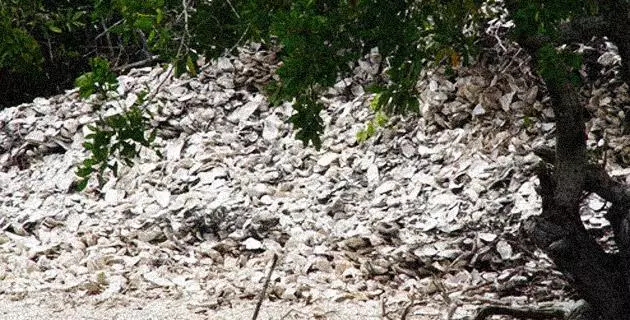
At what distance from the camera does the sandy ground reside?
10.8 feet

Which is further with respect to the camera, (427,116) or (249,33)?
(427,116)

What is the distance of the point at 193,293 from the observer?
366 centimetres

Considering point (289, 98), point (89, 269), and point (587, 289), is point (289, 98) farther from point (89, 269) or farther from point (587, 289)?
point (89, 269)

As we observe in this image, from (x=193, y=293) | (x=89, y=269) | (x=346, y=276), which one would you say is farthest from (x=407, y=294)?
(x=89, y=269)

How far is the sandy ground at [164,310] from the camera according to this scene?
3.30 metres

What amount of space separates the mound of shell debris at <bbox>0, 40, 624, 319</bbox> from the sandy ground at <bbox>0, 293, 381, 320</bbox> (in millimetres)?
19

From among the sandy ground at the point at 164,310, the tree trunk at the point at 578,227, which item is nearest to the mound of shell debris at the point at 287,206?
the sandy ground at the point at 164,310

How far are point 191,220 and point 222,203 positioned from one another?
0.17 meters

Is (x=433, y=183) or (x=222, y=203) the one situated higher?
(x=433, y=183)

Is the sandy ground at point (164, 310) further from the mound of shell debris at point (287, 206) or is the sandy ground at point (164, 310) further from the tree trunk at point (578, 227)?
the tree trunk at point (578, 227)

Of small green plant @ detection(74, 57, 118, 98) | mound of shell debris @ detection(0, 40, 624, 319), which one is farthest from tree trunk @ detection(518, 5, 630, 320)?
small green plant @ detection(74, 57, 118, 98)

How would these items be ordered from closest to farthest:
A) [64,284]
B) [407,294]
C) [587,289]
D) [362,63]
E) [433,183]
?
[587,289] < [407,294] < [64,284] < [433,183] < [362,63]

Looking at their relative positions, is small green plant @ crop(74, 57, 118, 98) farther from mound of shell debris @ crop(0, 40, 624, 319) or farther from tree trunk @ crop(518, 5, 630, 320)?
mound of shell debris @ crop(0, 40, 624, 319)

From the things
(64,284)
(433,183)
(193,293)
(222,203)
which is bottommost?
(64,284)
